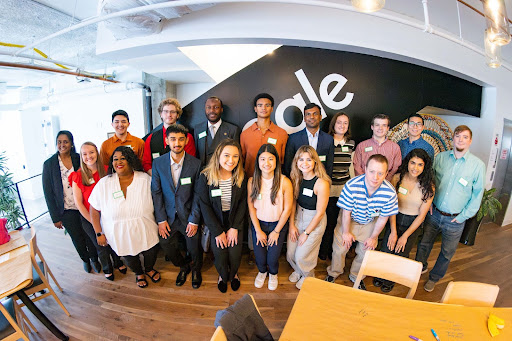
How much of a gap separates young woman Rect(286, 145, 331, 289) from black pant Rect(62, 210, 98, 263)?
248 cm

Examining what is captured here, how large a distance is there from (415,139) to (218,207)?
262 centimetres

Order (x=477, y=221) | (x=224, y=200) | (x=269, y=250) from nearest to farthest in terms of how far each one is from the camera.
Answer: (x=224, y=200)
(x=269, y=250)
(x=477, y=221)

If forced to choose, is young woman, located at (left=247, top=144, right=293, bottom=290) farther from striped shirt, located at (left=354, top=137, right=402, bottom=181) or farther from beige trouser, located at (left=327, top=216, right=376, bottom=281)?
striped shirt, located at (left=354, top=137, right=402, bottom=181)

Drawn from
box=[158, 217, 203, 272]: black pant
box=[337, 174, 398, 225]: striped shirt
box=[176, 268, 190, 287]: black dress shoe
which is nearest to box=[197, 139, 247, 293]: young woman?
box=[158, 217, 203, 272]: black pant

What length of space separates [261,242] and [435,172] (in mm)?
2099

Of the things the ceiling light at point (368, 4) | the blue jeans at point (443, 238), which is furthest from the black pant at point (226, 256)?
the blue jeans at point (443, 238)

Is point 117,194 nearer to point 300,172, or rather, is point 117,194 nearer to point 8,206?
point 300,172

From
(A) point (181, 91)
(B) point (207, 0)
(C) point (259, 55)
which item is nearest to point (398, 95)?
(C) point (259, 55)

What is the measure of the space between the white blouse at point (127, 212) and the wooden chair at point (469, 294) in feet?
8.53

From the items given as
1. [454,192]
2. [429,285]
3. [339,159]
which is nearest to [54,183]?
[339,159]

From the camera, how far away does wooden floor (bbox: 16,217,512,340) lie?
6.75 ft

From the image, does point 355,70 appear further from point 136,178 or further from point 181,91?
point 136,178

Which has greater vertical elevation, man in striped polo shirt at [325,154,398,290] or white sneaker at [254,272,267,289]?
man in striped polo shirt at [325,154,398,290]

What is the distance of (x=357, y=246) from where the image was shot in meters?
2.39
